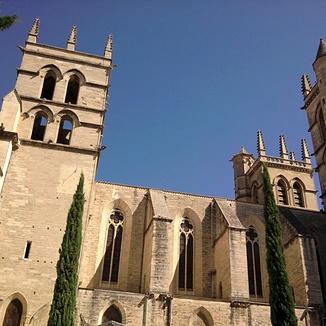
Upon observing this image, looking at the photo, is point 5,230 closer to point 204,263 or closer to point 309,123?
point 204,263

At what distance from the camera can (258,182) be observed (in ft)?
99.5

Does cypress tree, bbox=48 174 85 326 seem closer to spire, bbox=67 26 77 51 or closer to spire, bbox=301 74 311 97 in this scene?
spire, bbox=67 26 77 51

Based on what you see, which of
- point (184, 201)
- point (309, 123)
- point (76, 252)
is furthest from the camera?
point (309, 123)

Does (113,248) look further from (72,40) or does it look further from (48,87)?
(72,40)

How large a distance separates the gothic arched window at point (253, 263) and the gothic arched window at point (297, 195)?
7.56 meters

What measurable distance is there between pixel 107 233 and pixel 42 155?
5156 millimetres

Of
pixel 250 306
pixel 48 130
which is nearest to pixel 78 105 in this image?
pixel 48 130

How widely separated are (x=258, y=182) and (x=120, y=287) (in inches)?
566

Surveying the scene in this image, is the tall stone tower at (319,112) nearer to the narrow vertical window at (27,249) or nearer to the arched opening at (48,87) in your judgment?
the arched opening at (48,87)

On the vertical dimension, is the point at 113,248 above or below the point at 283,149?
below

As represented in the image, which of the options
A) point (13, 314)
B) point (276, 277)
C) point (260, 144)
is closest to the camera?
point (276, 277)

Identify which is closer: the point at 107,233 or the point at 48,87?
the point at 107,233

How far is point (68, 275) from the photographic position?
14.2 metres

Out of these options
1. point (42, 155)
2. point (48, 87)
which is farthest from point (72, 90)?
point (42, 155)
